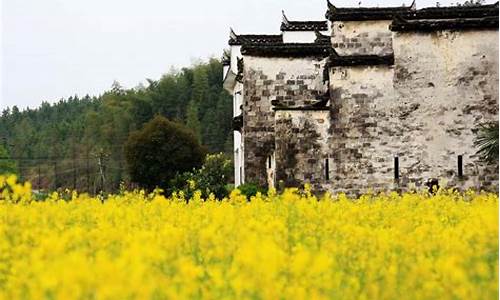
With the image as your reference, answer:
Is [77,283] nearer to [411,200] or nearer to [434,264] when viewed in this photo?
[434,264]

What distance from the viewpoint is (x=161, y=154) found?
52094 mm

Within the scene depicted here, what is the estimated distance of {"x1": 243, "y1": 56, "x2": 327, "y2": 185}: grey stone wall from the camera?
3266 cm

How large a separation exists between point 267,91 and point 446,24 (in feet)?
25.4

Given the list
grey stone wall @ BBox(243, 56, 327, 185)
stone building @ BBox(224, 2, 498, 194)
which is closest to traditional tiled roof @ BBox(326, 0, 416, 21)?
grey stone wall @ BBox(243, 56, 327, 185)

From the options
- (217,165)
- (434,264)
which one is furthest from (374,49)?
(434,264)

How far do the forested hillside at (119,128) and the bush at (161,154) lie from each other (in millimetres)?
17568

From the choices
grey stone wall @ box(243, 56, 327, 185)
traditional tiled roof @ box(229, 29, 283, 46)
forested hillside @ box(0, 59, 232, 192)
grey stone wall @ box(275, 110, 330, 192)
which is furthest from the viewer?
forested hillside @ box(0, 59, 232, 192)

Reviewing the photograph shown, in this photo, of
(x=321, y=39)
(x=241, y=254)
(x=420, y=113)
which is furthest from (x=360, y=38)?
(x=241, y=254)

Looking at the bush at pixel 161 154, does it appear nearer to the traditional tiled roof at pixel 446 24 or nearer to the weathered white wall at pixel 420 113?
the weathered white wall at pixel 420 113

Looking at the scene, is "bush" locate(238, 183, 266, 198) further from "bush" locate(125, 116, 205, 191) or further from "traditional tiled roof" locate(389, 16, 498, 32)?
"bush" locate(125, 116, 205, 191)

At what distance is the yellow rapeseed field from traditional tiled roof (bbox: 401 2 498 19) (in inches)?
590

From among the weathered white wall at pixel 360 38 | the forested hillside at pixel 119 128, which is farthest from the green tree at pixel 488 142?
the forested hillside at pixel 119 128

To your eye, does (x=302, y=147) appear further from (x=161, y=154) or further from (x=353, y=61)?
(x=161, y=154)

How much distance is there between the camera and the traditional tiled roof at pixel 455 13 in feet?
91.7
